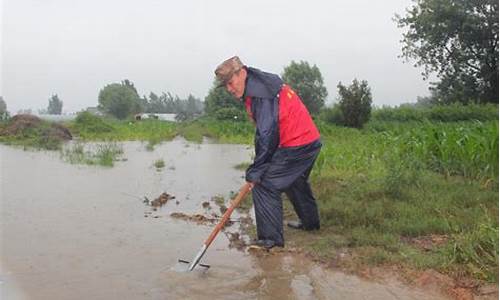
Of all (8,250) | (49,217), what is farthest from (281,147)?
(49,217)

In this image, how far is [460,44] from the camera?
31.1 meters

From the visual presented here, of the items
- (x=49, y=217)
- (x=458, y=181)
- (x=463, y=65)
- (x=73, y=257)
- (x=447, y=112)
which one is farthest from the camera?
(x=463, y=65)

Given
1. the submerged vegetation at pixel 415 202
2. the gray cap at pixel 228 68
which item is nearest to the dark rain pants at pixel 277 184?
the submerged vegetation at pixel 415 202

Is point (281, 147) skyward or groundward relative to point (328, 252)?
skyward

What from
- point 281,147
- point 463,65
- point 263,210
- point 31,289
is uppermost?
point 463,65

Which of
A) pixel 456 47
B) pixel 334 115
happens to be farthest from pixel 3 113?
pixel 456 47

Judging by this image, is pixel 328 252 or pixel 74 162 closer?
pixel 328 252

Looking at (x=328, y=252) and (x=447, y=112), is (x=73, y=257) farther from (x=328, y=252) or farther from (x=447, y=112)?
(x=447, y=112)

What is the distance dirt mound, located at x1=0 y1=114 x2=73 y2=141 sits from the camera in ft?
54.9

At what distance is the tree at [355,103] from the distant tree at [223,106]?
31.0 ft

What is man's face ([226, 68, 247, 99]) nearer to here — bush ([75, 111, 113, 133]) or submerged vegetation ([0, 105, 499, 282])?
submerged vegetation ([0, 105, 499, 282])

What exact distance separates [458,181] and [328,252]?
10.3 ft

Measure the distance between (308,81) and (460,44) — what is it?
17376 millimetres

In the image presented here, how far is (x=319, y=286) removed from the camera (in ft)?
10.6
